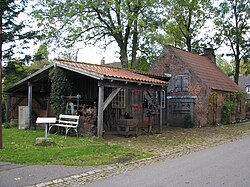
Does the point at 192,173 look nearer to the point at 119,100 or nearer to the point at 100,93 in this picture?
the point at 100,93

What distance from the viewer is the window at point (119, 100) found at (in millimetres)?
18016

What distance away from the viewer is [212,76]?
1025 inches

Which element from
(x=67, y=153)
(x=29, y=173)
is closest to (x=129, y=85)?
(x=67, y=153)

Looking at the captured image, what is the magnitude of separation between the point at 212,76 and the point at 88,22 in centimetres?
1167

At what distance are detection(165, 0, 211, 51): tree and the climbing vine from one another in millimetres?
8971

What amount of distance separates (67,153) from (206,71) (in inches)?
748

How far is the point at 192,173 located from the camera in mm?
7266

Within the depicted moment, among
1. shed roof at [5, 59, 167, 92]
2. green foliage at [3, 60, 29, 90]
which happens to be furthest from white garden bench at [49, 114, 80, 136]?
green foliage at [3, 60, 29, 90]

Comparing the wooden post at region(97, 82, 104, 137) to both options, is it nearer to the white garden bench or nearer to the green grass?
the white garden bench

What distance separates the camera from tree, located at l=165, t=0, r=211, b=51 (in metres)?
31.6

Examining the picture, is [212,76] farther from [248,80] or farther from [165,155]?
[248,80]

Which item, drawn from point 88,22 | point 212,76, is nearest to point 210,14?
point 212,76

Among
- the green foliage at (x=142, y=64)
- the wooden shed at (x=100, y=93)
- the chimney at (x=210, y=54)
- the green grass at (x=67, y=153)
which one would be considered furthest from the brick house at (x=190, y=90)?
the green grass at (x=67, y=153)

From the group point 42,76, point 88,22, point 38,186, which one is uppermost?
point 88,22
